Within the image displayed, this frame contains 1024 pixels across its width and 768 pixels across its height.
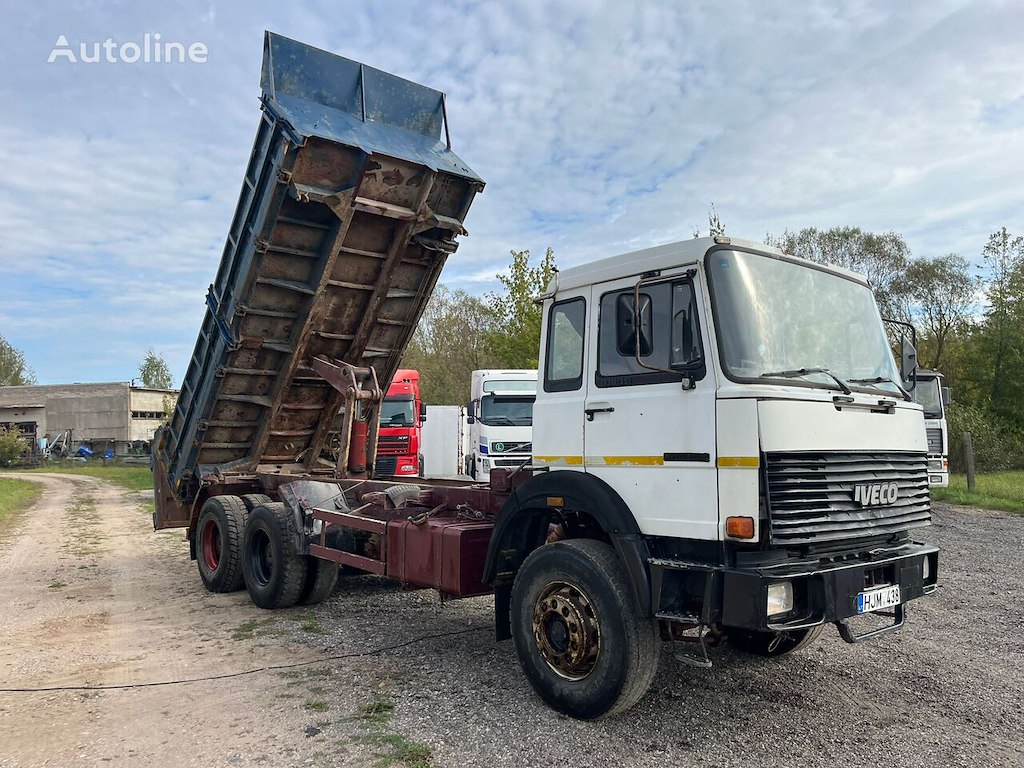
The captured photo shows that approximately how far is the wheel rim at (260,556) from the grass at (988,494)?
13.1m

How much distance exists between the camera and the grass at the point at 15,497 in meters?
19.0

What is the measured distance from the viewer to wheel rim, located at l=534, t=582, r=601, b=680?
4.45 meters

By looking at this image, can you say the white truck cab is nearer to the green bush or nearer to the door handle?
the door handle

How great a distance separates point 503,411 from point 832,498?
479 inches

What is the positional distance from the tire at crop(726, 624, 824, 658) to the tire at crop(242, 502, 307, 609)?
160 inches

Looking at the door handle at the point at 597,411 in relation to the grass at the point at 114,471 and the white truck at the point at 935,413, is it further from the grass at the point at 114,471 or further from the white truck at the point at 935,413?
the grass at the point at 114,471

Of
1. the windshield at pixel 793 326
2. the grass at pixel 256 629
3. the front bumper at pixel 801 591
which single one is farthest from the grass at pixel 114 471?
the front bumper at pixel 801 591

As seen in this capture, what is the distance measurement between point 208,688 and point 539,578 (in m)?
2.46

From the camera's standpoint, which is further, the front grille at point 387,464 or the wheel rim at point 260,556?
the front grille at point 387,464

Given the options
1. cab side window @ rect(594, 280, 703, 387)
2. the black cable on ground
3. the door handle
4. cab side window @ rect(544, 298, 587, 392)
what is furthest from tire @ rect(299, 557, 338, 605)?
cab side window @ rect(594, 280, 703, 387)

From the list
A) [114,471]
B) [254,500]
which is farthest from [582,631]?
[114,471]

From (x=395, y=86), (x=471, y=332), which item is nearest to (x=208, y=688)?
(x=395, y=86)

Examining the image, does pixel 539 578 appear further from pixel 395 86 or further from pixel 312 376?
pixel 395 86

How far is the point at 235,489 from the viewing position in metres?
8.74
